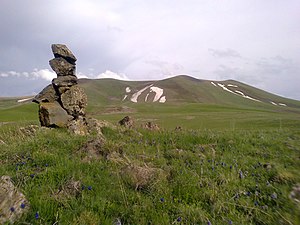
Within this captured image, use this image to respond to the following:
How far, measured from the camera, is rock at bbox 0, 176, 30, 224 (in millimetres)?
3439

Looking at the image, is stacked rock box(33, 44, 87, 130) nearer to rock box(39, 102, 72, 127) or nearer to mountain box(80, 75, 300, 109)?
rock box(39, 102, 72, 127)

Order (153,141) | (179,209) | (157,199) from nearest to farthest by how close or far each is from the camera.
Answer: (179,209) → (157,199) → (153,141)

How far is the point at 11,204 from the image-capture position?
12.0ft

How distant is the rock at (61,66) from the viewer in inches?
544

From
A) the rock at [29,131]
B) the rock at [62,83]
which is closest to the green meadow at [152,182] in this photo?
the rock at [29,131]

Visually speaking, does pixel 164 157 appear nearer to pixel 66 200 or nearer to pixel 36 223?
pixel 66 200

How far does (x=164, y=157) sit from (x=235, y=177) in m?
2.21

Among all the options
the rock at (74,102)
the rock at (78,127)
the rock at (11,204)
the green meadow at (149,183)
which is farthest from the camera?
the rock at (74,102)

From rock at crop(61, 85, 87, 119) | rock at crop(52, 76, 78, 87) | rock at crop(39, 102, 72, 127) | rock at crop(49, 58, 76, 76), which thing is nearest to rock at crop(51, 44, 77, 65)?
rock at crop(49, 58, 76, 76)

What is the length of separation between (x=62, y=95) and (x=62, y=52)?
2.59 m

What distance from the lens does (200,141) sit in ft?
29.7

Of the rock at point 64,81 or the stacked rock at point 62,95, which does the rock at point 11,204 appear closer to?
the stacked rock at point 62,95

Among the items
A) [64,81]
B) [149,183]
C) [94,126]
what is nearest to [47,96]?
[64,81]

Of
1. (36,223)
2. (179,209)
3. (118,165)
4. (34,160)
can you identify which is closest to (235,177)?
(179,209)
